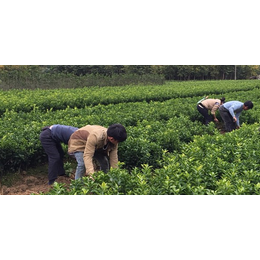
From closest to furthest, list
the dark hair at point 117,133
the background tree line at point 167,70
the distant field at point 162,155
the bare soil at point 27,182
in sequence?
the distant field at point 162,155 → the dark hair at point 117,133 → the bare soil at point 27,182 → the background tree line at point 167,70

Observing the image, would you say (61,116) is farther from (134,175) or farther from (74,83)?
(74,83)

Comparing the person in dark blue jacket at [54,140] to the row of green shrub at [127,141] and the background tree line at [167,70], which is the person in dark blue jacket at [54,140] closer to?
the row of green shrub at [127,141]

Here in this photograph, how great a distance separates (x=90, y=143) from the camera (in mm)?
4434

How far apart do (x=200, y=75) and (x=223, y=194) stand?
5600 centimetres

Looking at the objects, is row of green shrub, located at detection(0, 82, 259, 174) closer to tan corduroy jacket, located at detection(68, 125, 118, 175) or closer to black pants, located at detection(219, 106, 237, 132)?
tan corduroy jacket, located at detection(68, 125, 118, 175)

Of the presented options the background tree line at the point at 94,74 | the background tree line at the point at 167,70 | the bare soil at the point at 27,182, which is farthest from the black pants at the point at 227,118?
the background tree line at the point at 167,70

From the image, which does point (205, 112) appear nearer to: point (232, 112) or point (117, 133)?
point (232, 112)

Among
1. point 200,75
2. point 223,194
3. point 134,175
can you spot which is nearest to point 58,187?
point 134,175

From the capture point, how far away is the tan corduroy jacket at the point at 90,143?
4430 millimetres

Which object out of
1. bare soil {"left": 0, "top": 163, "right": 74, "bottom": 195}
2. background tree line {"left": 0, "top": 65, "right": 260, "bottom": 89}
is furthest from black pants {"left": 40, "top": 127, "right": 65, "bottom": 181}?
background tree line {"left": 0, "top": 65, "right": 260, "bottom": 89}

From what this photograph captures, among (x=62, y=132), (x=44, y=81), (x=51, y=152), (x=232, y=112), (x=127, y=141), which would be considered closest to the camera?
(x=62, y=132)

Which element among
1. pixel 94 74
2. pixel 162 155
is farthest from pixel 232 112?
pixel 94 74

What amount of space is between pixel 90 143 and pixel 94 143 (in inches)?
2.5

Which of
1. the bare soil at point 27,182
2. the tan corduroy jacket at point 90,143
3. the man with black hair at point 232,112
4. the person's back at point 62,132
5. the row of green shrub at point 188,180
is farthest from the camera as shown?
the man with black hair at point 232,112
